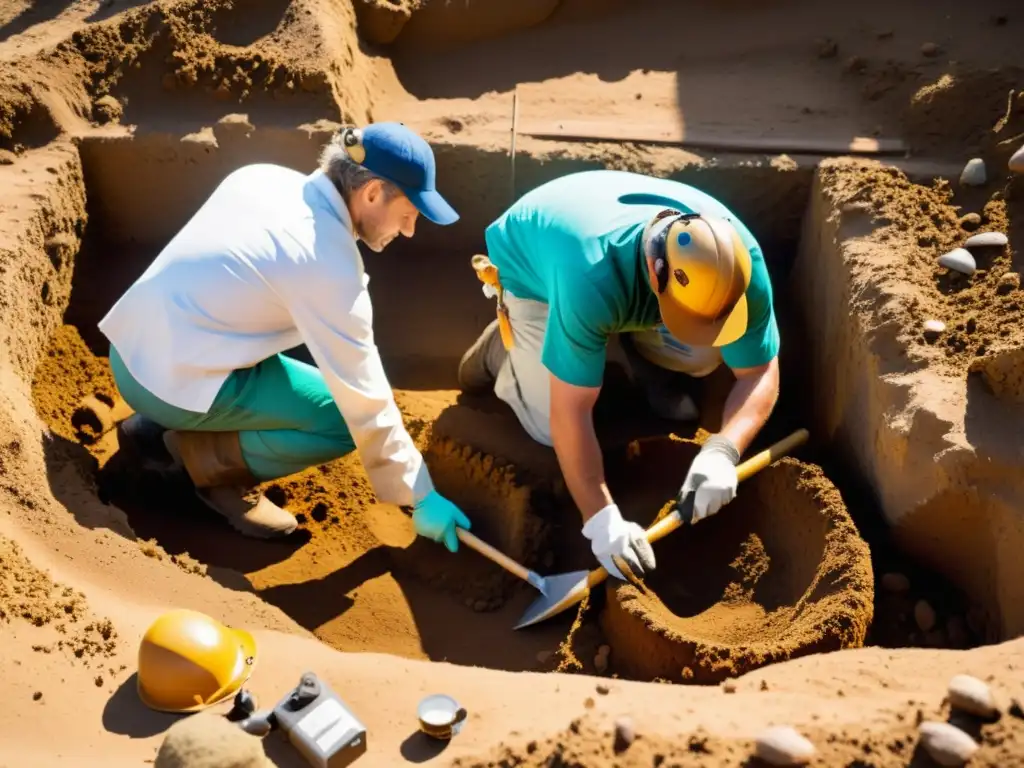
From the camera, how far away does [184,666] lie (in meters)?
2.31

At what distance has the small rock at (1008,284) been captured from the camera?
3127 mm

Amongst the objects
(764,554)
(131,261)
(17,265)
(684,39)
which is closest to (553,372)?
(764,554)

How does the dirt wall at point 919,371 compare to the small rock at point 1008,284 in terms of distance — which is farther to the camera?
the small rock at point 1008,284

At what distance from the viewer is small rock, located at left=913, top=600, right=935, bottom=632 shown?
2877mm

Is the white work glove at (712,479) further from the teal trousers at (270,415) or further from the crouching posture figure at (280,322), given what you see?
the teal trousers at (270,415)

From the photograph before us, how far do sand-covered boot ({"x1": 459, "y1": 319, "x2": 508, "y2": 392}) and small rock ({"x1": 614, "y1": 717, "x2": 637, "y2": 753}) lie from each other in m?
1.75

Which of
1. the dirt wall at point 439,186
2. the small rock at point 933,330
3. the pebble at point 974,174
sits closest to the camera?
the small rock at point 933,330

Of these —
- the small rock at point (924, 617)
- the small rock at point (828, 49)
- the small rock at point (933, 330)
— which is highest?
the small rock at point (828, 49)

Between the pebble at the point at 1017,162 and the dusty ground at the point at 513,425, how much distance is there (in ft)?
0.41

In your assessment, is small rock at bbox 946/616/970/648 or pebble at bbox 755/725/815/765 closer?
pebble at bbox 755/725/815/765

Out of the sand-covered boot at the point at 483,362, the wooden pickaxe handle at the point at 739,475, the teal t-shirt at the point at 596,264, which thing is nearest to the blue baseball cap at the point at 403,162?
the teal t-shirt at the point at 596,264

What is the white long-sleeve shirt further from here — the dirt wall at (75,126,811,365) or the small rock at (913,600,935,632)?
the small rock at (913,600,935,632)

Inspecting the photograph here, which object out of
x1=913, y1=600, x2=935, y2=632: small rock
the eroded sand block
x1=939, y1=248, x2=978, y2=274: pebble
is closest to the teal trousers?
the eroded sand block

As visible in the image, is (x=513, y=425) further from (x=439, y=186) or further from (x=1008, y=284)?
(x=1008, y=284)
